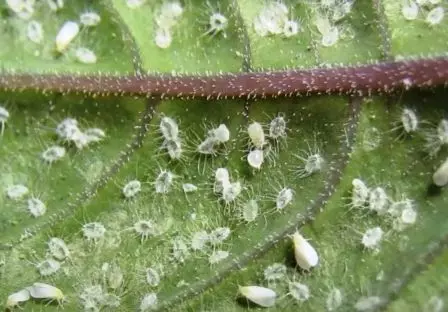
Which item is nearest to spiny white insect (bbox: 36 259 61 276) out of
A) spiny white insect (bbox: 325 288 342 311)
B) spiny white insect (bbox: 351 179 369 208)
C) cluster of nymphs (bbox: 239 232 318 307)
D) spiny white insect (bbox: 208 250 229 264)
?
spiny white insect (bbox: 208 250 229 264)

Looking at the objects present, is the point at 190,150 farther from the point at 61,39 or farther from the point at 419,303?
the point at 419,303

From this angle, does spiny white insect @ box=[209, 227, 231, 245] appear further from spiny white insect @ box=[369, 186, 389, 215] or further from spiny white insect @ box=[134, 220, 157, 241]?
spiny white insect @ box=[369, 186, 389, 215]

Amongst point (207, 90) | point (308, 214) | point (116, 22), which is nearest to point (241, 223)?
point (308, 214)

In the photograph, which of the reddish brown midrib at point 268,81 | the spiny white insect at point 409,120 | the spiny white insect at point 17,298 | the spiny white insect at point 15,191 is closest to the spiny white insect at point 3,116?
the reddish brown midrib at point 268,81

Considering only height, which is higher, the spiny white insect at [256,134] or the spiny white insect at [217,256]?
the spiny white insect at [256,134]

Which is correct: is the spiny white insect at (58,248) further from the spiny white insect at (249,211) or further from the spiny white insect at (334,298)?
the spiny white insect at (334,298)

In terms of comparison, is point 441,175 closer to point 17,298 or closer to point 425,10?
point 425,10
